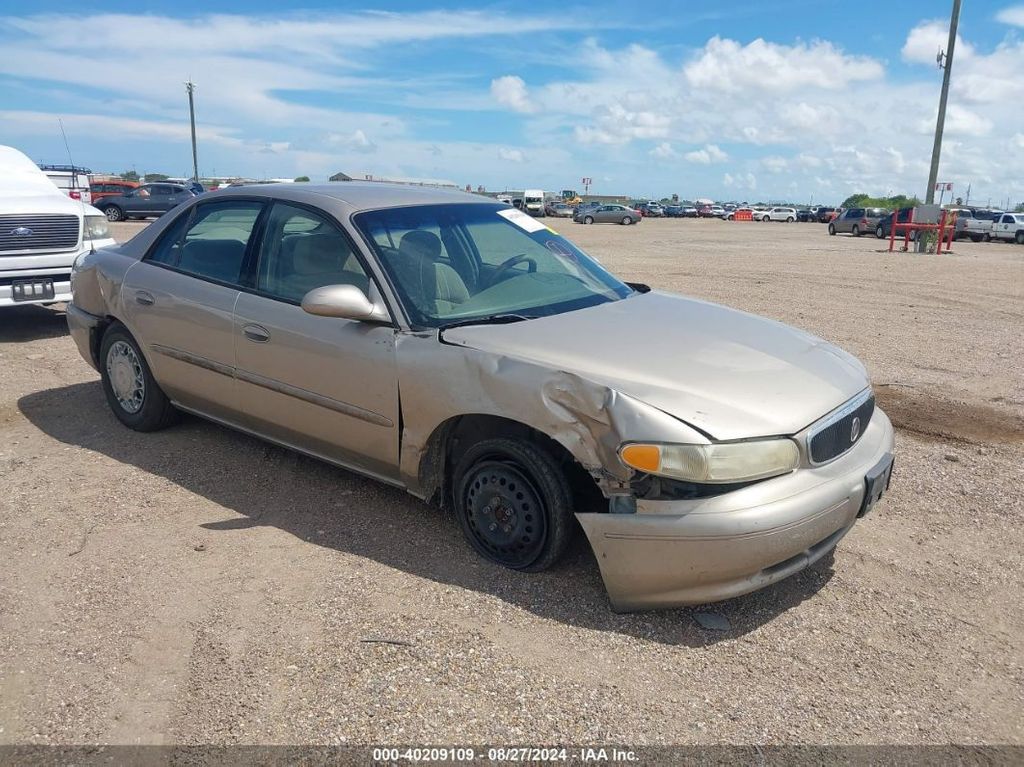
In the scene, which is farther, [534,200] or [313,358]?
[534,200]

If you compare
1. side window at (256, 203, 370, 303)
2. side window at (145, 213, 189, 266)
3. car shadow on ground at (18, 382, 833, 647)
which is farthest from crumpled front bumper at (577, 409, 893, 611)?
side window at (145, 213, 189, 266)

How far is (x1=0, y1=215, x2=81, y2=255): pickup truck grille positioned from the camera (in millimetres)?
7727

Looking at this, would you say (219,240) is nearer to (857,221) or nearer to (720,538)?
(720,538)

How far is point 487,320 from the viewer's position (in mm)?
3619

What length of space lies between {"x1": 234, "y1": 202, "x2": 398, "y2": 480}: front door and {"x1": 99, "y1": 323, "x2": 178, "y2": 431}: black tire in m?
1.04

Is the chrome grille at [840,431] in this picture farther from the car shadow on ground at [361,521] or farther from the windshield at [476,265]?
the windshield at [476,265]

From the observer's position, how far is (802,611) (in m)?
3.27

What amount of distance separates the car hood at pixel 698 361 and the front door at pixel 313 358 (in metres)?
0.48

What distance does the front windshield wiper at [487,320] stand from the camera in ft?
11.7

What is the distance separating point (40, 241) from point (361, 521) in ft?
19.5

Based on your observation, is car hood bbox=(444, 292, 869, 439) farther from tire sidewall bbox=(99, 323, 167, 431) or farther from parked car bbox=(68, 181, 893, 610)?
tire sidewall bbox=(99, 323, 167, 431)

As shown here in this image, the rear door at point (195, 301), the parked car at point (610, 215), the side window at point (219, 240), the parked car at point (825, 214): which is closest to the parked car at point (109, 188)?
the parked car at point (610, 215)

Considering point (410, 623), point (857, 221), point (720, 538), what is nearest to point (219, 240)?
point (410, 623)

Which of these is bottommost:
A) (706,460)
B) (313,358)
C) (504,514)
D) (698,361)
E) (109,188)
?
(504,514)
